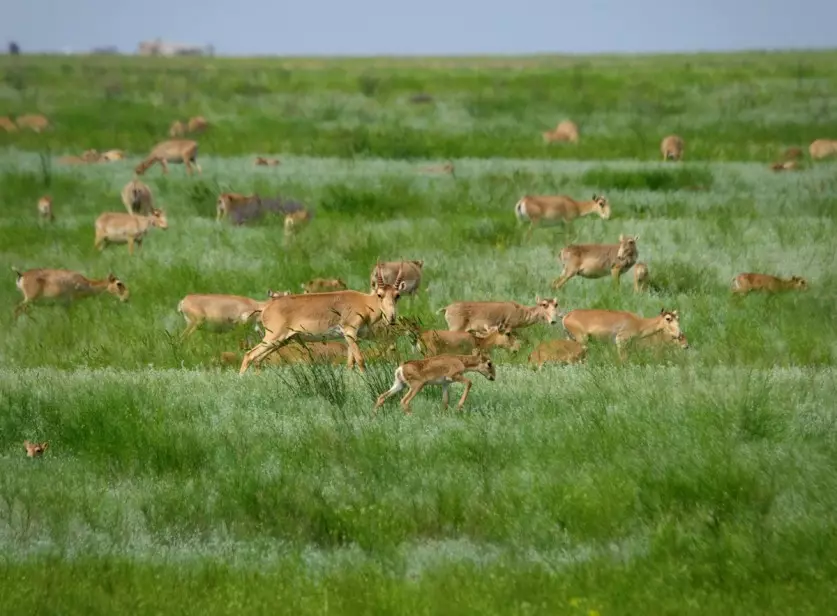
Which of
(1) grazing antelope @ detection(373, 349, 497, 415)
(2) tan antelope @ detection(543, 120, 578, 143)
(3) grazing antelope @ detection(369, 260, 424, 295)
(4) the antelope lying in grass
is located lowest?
(2) tan antelope @ detection(543, 120, 578, 143)

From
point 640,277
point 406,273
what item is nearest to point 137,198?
point 406,273

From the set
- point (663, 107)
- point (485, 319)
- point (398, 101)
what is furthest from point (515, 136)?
point (485, 319)

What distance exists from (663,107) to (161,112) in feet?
58.1

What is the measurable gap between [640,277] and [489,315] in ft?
10.9

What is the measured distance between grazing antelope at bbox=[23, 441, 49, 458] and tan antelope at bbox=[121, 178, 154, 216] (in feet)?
47.4

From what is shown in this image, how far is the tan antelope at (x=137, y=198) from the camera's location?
83.8 ft

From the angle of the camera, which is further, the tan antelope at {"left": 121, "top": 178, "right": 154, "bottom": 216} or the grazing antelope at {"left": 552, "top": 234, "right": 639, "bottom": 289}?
the tan antelope at {"left": 121, "top": 178, "right": 154, "bottom": 216}

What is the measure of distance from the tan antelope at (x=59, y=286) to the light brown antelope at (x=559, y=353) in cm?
601

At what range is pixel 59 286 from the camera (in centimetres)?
1808

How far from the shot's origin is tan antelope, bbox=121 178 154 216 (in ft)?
83.8

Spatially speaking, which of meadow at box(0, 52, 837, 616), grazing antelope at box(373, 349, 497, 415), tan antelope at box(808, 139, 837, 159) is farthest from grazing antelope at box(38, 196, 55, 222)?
tan antelope at box(808, 139, 837, 159)

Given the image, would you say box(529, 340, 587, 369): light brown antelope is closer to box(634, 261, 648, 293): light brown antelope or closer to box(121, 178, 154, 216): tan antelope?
box(634, 261, 648, 293): light brown antelope

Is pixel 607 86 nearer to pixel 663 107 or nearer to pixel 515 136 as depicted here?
pixel 663 107

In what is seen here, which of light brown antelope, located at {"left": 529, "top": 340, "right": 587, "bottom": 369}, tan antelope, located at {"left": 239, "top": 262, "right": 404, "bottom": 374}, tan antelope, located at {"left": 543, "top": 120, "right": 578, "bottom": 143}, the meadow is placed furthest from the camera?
tan antelope, located at {"left": 543, "top": 120, "right": 578, "bottom": 143}
